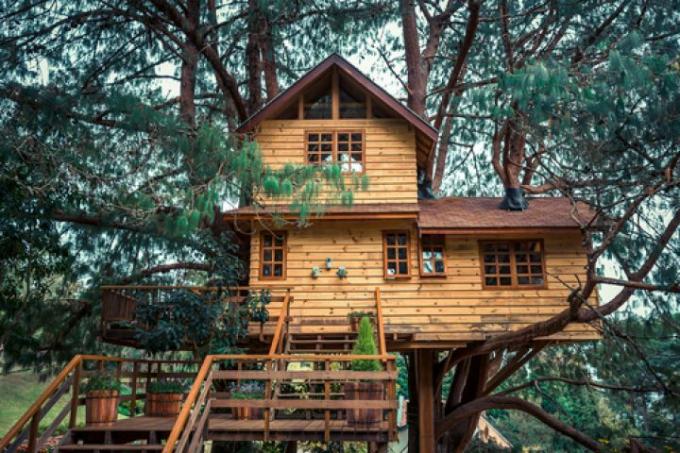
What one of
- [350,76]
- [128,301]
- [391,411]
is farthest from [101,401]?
[350,76]

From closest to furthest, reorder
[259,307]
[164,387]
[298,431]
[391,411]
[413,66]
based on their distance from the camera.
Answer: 1. [298,431]
2. [391,411]
3. [164,387]
4. [259,307]
5. [413,66]

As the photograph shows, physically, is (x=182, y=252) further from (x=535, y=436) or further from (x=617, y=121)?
(x=535, y=436)

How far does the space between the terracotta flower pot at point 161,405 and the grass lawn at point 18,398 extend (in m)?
19.8

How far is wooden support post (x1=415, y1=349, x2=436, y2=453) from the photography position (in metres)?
12.6

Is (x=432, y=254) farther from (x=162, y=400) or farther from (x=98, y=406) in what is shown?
(x=98, y=406)

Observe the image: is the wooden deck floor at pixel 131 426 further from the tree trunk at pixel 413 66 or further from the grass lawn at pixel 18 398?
the grass lawn at pixel 18 398

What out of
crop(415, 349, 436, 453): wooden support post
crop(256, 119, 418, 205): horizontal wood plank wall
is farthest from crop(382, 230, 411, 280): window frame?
crop(415, 349, 436, 453): wooden support post

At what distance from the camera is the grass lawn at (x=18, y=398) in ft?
95.4

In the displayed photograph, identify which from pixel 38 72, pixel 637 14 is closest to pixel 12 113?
pixel 38 72

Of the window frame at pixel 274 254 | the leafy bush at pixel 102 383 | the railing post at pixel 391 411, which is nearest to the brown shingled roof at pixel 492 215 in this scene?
the window frame at pixel 274 254

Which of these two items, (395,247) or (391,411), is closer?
(391,411)

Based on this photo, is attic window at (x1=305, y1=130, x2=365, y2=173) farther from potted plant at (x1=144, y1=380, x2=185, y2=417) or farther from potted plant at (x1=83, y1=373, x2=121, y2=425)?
potted plant at (x1=83, y1=373, x2=121, y2=425)

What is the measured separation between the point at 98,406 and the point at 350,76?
8531mm

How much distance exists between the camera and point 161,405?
1041 centimetres
